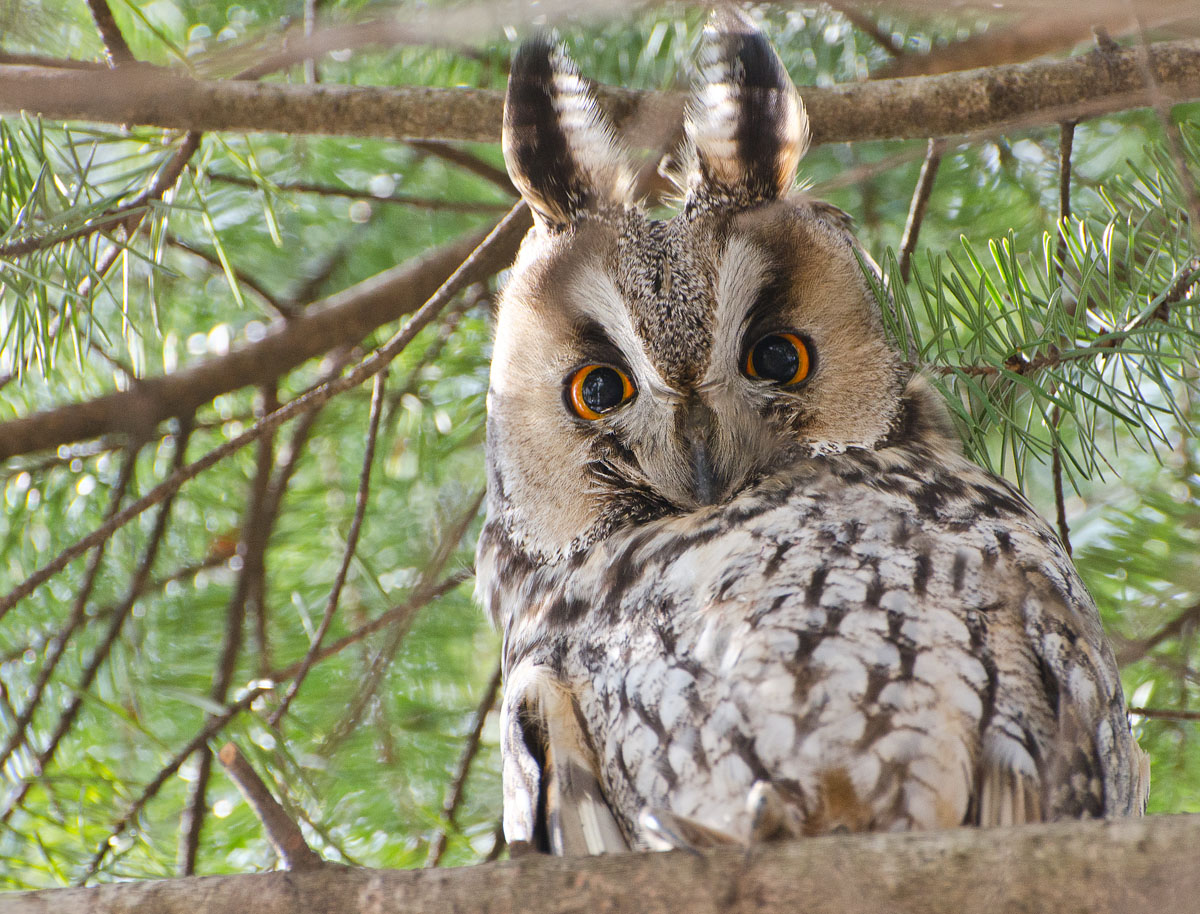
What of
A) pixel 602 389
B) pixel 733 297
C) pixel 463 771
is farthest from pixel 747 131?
pixel 463 771

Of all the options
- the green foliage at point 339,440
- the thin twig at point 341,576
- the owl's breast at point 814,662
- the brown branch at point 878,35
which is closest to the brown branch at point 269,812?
the owl's breast at point 814,662

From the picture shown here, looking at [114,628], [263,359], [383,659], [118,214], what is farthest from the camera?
[263,359]

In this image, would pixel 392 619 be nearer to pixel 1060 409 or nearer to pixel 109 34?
pixel 109 34

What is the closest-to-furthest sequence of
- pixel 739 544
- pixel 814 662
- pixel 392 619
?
pixel 814 662 < pixel 739 544 < pixel 392 619

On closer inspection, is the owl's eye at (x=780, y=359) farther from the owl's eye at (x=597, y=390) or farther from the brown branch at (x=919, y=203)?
the brown branch at (x=919, y=203)

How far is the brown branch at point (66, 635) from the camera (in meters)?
1.66

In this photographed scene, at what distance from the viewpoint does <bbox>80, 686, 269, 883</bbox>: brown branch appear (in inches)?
57.9

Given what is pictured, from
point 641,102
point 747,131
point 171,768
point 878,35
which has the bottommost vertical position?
point 171,768

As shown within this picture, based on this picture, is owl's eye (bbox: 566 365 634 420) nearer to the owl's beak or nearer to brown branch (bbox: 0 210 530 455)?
the owl's beak

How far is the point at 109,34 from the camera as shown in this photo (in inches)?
58.6

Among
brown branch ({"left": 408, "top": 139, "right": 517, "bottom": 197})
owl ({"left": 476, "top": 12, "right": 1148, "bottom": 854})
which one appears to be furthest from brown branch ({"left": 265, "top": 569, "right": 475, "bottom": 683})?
brown branch ({"left": 408, "top": 139, "right": 517, "bottom": 197})

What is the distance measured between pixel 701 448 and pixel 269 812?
0.69 m

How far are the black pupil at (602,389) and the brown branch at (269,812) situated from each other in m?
0.73

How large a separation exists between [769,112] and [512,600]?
775 millimetres
